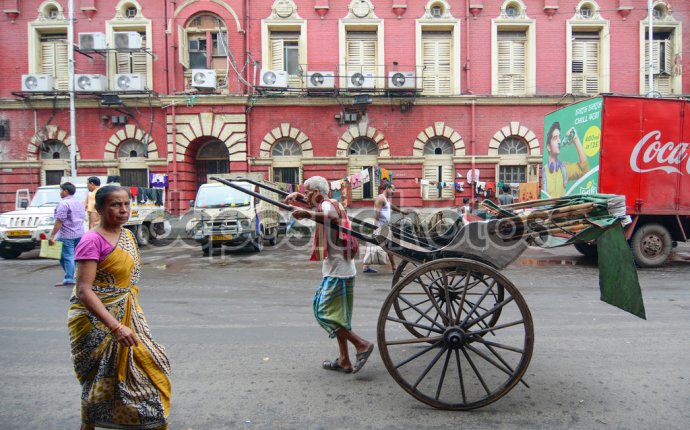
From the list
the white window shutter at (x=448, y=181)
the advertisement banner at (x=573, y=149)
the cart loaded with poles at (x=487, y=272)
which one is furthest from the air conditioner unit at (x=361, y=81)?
the cart loaded with poles at (x=487, y=272)

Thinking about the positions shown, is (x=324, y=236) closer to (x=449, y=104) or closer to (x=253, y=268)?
(x=253, y=268)

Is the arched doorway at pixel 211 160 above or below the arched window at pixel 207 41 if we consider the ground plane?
below

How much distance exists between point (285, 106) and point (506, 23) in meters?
10.1

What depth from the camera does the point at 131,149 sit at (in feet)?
64.5

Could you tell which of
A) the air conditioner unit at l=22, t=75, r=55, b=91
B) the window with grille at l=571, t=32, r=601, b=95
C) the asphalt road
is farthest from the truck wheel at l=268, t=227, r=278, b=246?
the window with grille at l=571, t=32, r=601, b=95

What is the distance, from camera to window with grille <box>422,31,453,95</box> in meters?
19.7

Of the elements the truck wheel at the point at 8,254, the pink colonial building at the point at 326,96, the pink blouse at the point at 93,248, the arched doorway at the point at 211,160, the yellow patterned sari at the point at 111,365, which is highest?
the pink colonial building at the point at 326,96

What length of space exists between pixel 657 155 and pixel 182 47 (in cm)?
1773

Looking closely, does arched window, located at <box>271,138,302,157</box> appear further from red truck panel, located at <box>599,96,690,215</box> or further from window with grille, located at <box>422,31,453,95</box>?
red truck panel, located at <box>599,96,690,215</box>

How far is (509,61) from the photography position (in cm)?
1961

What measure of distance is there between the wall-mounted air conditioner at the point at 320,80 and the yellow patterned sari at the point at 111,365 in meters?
16.9

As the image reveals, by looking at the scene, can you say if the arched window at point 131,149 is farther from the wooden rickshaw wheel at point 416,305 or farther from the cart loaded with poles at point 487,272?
the cart loaded with poles at point 487,272

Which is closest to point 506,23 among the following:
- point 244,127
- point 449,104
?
point 449,104

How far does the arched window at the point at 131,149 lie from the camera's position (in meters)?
19.6
